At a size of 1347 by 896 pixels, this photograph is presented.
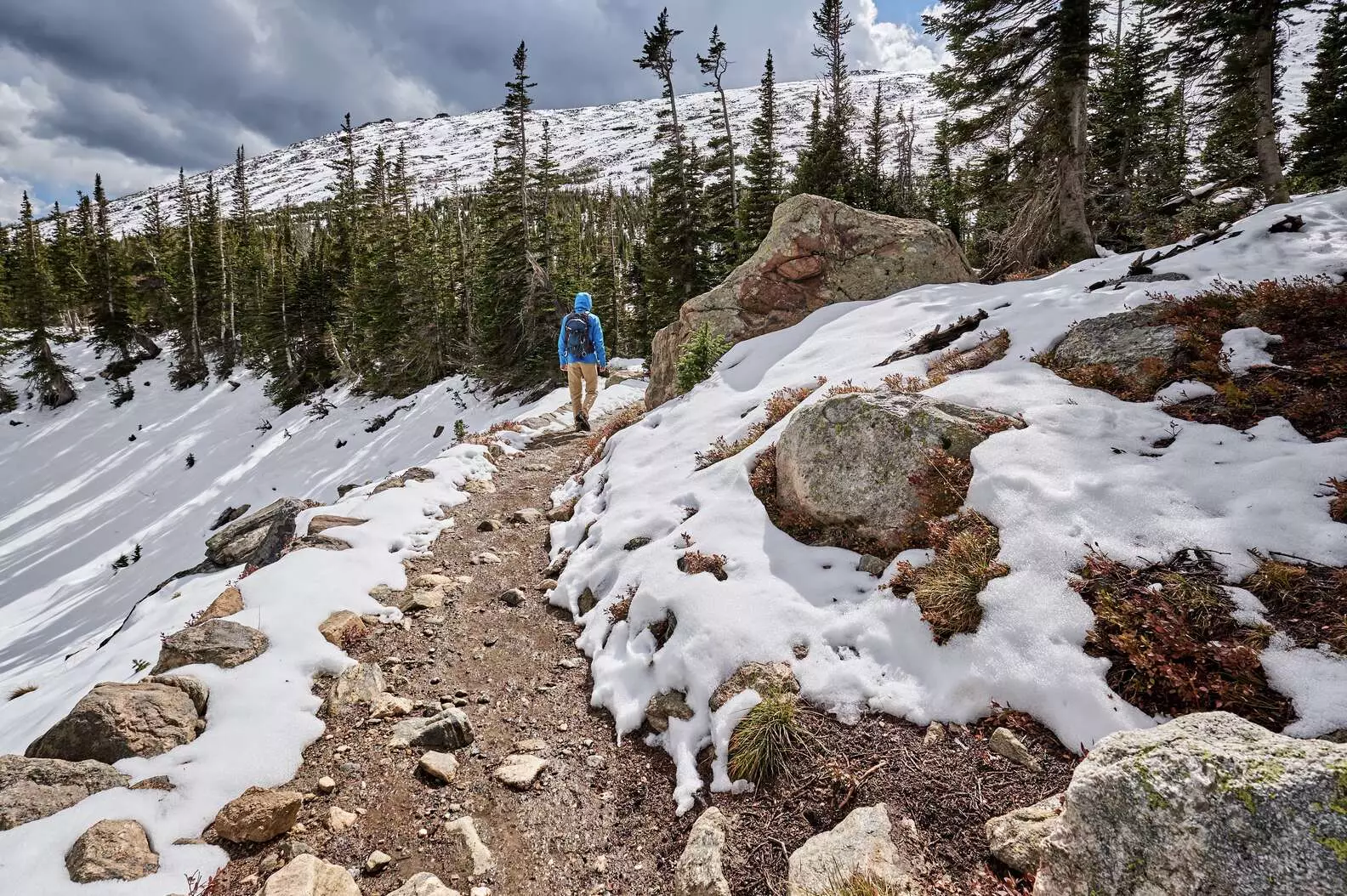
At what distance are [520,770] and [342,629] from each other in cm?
298

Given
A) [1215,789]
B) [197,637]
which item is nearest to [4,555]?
[197,637]

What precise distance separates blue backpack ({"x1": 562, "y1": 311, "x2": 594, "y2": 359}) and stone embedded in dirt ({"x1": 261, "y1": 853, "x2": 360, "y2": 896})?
500 inches

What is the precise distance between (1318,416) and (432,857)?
8.42 meters

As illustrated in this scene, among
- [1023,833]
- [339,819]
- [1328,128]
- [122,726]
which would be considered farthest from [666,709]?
[1328,128]

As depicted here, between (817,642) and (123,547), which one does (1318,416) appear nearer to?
(817,642)

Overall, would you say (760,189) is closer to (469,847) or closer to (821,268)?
(821,268)

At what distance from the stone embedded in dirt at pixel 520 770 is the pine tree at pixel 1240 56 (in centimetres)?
1696

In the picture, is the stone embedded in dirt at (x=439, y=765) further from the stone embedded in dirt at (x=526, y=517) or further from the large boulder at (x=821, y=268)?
the large boulder at (x=821, y=268)

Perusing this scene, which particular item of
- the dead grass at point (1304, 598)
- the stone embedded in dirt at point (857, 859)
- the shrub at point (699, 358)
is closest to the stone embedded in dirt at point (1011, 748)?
the stone embedded in dirt at point (857, 859)

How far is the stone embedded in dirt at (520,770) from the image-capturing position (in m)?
4.47

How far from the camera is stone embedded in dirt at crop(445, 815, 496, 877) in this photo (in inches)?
149

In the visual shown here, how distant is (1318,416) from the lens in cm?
504

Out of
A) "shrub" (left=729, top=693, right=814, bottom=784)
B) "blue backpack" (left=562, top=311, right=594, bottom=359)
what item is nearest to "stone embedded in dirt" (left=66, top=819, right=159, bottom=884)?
"shrub" (left=729, top=693, right=814, bottom=784)

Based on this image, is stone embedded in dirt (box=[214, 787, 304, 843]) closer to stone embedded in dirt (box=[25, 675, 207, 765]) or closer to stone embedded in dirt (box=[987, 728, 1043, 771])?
stone embedded in dirt (box=[25, 675, 207, 765])
